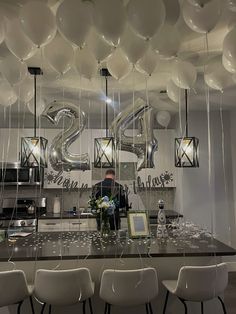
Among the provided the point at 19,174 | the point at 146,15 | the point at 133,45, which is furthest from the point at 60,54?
the point at 19,174

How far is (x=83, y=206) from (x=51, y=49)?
326cm

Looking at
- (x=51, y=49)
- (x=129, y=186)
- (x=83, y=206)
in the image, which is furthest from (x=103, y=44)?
(x=83, y=206)

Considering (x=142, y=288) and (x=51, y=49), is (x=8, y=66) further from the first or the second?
(x=142, y=288)

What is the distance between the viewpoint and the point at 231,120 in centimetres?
467

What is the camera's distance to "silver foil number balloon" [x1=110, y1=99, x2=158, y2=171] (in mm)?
3203

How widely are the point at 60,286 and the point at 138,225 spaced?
3.21 feet

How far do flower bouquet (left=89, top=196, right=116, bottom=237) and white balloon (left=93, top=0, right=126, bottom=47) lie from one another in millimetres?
1534

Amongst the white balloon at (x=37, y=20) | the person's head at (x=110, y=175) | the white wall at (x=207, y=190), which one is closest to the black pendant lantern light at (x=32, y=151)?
the person's head at (x=110, y=175)

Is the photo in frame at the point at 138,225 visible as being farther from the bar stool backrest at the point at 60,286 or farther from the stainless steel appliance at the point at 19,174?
the stainless steel appliance at the point at 19,174

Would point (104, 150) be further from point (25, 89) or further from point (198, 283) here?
point (198, 283)

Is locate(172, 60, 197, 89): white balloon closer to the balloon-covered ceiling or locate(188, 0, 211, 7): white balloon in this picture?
the balloon-covered ceiling

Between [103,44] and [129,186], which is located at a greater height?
[103,44]

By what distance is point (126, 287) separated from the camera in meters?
1.96

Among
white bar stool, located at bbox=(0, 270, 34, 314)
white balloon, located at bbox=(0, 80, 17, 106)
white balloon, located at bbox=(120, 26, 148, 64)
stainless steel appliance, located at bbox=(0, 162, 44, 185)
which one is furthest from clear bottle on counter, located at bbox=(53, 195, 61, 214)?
white balloon, located at bbox=(120, 26, 148, 64)
